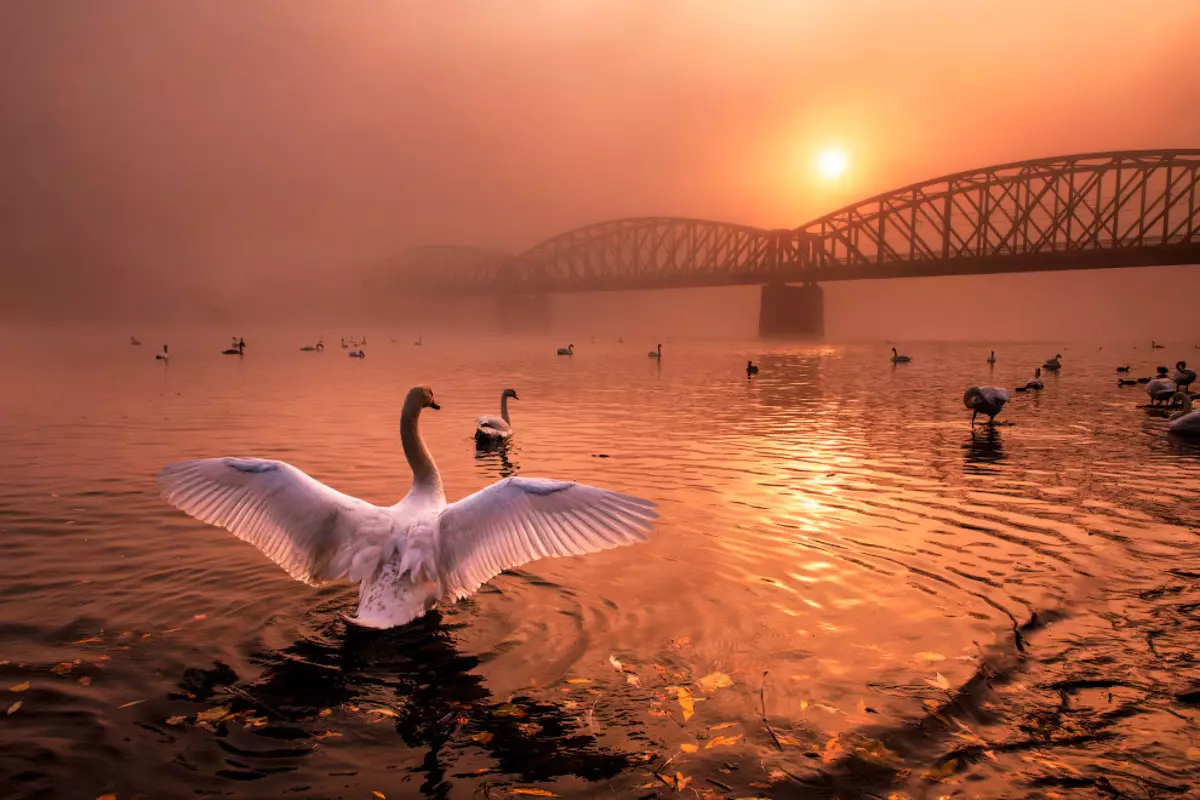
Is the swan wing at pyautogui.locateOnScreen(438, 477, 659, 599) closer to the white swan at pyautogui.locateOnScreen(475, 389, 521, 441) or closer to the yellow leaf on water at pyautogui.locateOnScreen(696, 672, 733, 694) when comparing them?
the yellow leaf on water at pyautogui.locateOnScreen(696, 672, 733, 694)

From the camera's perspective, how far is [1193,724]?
15.4ft

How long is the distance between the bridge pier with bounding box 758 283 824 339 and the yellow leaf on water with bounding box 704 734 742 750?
158897mm

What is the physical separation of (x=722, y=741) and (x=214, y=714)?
10.3 ft

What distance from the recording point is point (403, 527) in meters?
6.07

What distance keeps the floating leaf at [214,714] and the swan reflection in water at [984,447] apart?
509 inches

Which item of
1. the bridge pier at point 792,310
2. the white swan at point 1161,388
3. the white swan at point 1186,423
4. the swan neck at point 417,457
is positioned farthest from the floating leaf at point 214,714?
the bridge pier at point 792,310

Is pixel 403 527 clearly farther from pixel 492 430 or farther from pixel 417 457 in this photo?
pixel 492 430

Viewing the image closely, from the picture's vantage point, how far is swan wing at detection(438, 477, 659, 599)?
5.64m

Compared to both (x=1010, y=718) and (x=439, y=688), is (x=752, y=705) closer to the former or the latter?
(x=1010, y=718)

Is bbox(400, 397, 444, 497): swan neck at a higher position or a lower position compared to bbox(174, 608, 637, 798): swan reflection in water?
higher

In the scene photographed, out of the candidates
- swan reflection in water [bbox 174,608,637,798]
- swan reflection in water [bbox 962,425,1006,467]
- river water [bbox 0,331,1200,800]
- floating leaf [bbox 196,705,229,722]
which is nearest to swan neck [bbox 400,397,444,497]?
river water [bbox 0,331,1200,800]

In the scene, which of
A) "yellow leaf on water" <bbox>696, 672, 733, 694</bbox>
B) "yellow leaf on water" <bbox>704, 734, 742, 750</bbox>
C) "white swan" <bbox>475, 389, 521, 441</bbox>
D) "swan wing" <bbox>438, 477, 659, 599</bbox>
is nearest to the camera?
"yellow leaf on water" <bbox>704, 734, 742, 750</bbox>

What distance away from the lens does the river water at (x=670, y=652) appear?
4.29 m

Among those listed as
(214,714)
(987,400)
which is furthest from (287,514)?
(987,400)
